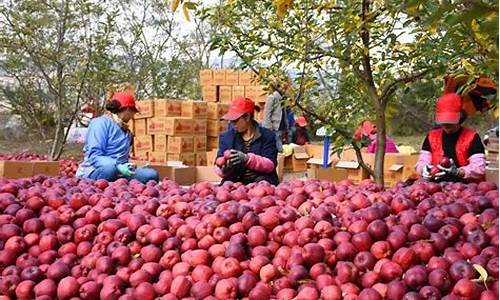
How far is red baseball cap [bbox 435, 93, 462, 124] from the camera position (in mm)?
4105

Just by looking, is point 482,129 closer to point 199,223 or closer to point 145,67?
point 145,67

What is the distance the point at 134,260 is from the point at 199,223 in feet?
0.96

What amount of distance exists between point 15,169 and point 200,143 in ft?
16.8

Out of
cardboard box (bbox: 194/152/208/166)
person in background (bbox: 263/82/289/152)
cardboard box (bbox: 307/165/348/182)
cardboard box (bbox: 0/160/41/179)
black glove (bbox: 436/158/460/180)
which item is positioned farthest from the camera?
cardboard box (bbox: 194/152/208/166)

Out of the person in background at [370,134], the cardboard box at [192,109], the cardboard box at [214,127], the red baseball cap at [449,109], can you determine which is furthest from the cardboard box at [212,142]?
the red baseball cap at [449,109]

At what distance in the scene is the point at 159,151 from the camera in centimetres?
1148

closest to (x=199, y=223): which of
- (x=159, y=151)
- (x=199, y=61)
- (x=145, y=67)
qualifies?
(x=159, y=151)

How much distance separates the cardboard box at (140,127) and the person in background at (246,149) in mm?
7161

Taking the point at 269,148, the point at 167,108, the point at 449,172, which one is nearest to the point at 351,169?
the point at 269,148

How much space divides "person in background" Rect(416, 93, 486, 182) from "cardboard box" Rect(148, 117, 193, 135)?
7.15m

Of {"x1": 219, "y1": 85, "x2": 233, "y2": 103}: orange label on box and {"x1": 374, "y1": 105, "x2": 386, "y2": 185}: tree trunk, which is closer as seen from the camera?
{"x1": 374, "y1": 105, "x2": 386, "y2": 185}: tree trunk

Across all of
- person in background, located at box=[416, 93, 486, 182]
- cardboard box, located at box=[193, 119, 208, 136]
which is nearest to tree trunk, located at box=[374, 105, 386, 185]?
person in background, located at box=[416, 93, 486, 182]

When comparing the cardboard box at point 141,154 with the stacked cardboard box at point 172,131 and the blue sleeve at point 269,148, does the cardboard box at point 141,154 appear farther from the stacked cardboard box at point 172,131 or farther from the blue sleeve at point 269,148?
the blue sleeve at point 269,148

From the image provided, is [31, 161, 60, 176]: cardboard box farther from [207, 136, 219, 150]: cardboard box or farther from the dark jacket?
[207, 136, 219, 150]: cardboard box
